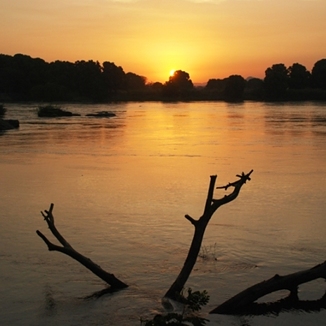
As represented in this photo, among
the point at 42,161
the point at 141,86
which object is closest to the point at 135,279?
the point at 42,161

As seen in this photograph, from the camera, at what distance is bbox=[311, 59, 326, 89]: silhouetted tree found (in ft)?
432

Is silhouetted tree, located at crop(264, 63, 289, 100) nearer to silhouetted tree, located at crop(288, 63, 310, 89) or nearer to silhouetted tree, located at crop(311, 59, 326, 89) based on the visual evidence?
silhouetted tree, located at crop(288, 63, 310, 89)

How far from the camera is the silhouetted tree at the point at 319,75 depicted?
132 m

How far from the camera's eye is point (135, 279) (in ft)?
25.8

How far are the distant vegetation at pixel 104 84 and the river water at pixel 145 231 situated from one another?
3548 inches

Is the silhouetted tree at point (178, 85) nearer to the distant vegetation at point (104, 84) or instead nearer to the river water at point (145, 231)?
the distant vegetation at point (104, 84)

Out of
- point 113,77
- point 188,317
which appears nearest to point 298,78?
point 113,77

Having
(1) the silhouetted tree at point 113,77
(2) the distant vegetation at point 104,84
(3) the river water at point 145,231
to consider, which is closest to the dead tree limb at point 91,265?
(3) the river water at point 145,231

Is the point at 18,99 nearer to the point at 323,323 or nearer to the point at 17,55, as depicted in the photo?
the point at 17,55

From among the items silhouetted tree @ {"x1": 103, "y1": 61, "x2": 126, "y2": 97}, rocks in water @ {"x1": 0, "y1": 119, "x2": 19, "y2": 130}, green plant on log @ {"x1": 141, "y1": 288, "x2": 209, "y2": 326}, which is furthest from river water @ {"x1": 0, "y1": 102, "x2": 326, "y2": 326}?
silhouetted tree @ {"x1": 103, "y1": 61, "x2": 126, "y2": 97}

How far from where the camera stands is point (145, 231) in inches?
396

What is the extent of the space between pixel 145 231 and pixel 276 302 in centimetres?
337

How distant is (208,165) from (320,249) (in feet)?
30.5

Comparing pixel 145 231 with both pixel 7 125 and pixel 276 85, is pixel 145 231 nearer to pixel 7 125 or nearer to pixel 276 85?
pixel 7 125
